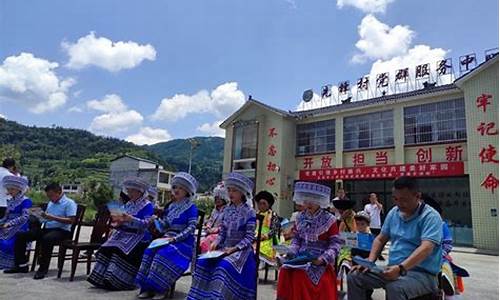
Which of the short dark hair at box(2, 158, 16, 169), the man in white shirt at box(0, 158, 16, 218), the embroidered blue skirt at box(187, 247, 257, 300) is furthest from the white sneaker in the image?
the short dark hair at box(2, 158, 16, 169)

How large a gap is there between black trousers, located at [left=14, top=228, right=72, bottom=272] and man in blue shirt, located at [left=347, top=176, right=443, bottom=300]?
161 inches

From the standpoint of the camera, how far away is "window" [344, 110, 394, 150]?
1587 cm

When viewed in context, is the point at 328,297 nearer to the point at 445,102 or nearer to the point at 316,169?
the point at 445,102

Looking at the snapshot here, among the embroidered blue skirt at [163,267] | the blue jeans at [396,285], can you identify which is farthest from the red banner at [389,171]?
the blue jeans at [396,285]

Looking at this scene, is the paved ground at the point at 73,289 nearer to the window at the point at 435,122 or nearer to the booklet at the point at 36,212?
the booklet at the point at 36,212

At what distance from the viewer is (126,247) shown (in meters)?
4.50

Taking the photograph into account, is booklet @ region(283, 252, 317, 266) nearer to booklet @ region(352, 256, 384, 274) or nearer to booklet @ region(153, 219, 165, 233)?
booklet @ region(352, 256, 384, 274)

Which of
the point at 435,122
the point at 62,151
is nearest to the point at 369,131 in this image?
the point at 435,122

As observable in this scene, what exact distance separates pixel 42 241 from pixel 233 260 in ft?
10.2

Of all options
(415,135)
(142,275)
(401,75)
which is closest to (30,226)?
(142,275)

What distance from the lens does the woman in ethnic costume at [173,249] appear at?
4.01 m

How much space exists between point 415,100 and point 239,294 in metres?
13.7

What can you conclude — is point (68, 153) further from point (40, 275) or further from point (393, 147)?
point (40, 275)

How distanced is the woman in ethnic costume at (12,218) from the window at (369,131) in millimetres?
13509
